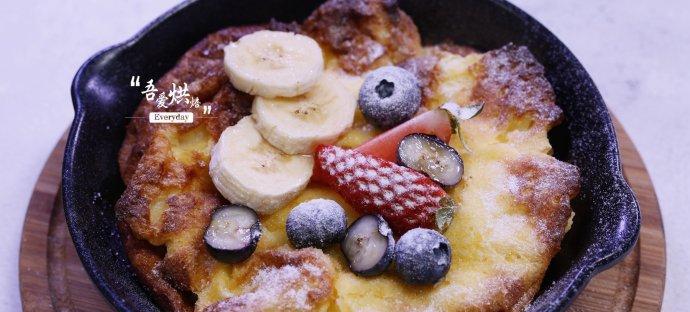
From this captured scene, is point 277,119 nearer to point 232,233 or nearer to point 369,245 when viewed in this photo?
point 232,233

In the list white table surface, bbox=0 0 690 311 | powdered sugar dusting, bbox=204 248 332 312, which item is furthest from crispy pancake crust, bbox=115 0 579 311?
white table surface, bbox=0 0 690 311

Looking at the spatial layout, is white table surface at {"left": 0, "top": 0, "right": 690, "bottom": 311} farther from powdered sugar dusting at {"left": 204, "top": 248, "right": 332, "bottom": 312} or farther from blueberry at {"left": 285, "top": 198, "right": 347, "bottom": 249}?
blueberry at {"left": 285, "top": 198, "right": 347, "bottom": 249}

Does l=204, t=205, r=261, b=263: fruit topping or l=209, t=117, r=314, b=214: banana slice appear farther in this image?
l=209, t=117, r=314, b=214: banana slice

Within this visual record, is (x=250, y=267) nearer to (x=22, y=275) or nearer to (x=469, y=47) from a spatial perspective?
(x=22, y=275)

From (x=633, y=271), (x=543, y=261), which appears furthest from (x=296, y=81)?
(x=633, y=271)

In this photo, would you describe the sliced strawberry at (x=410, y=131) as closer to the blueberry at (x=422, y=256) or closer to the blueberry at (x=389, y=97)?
the blueberry at (x=389, y=97)

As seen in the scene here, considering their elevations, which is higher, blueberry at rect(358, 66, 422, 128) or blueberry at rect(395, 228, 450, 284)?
blueberry at rect(358, 66, 422, 128)
